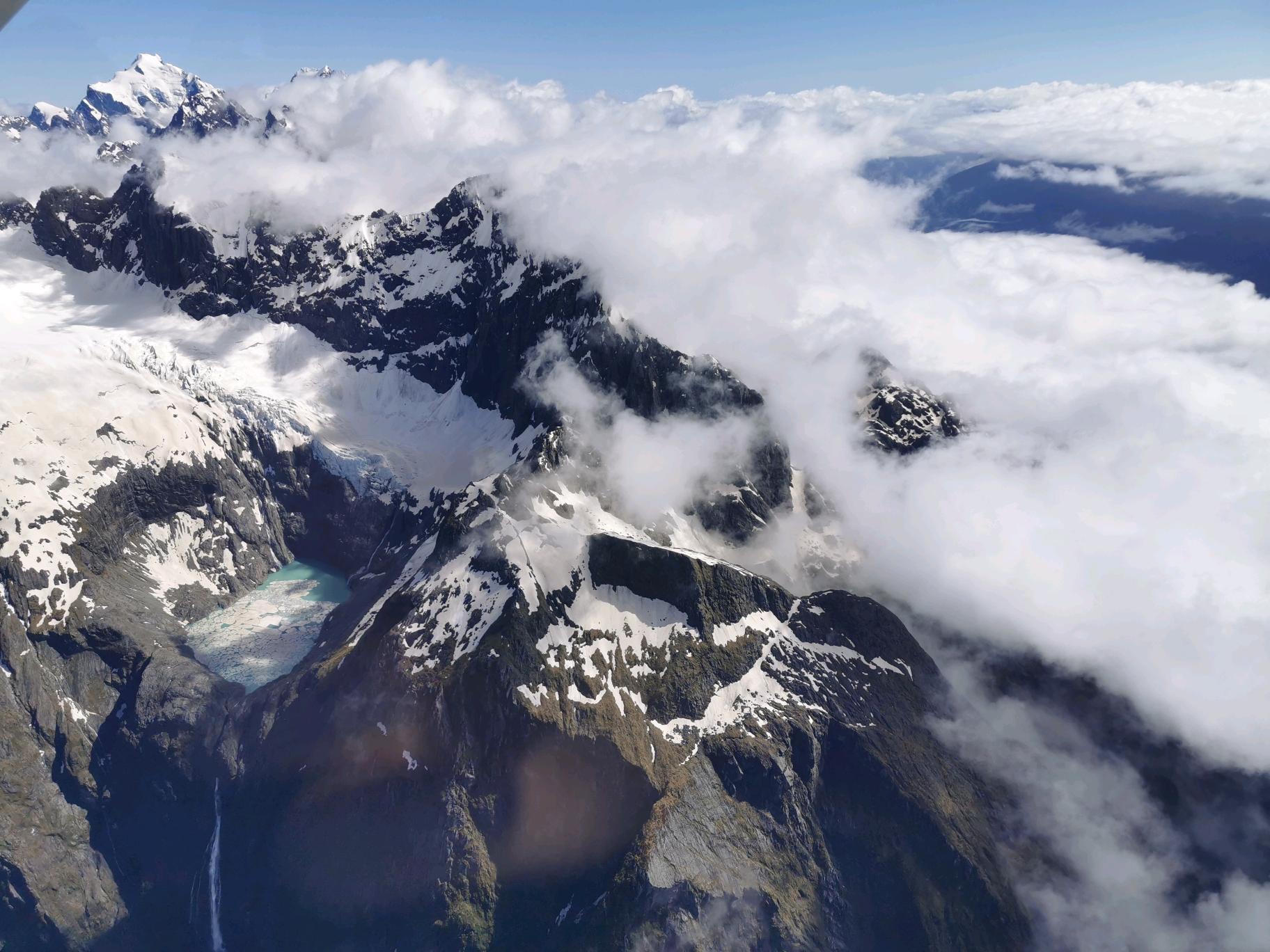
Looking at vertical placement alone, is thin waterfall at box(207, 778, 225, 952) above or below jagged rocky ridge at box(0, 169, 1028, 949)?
below

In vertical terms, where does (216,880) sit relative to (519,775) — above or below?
below

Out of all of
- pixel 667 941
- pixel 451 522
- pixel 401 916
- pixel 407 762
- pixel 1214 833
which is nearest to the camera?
pixel 667 941

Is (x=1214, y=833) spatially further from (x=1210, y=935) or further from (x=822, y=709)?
(x=822, y=709)

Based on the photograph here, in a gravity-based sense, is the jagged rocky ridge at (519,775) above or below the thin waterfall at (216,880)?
above

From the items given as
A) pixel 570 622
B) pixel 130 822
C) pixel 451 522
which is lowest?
pixel 130 822

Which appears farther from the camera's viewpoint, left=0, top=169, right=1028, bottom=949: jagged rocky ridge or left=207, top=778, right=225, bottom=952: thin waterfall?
left=207, top=778, right=225, bottom=952: thin waterfall

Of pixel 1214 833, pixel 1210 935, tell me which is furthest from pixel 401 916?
pixel 1214 833

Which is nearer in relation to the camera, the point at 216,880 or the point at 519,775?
the point at 519,775

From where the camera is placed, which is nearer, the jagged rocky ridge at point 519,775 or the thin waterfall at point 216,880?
the jagged rocky ridge at point 519,775
